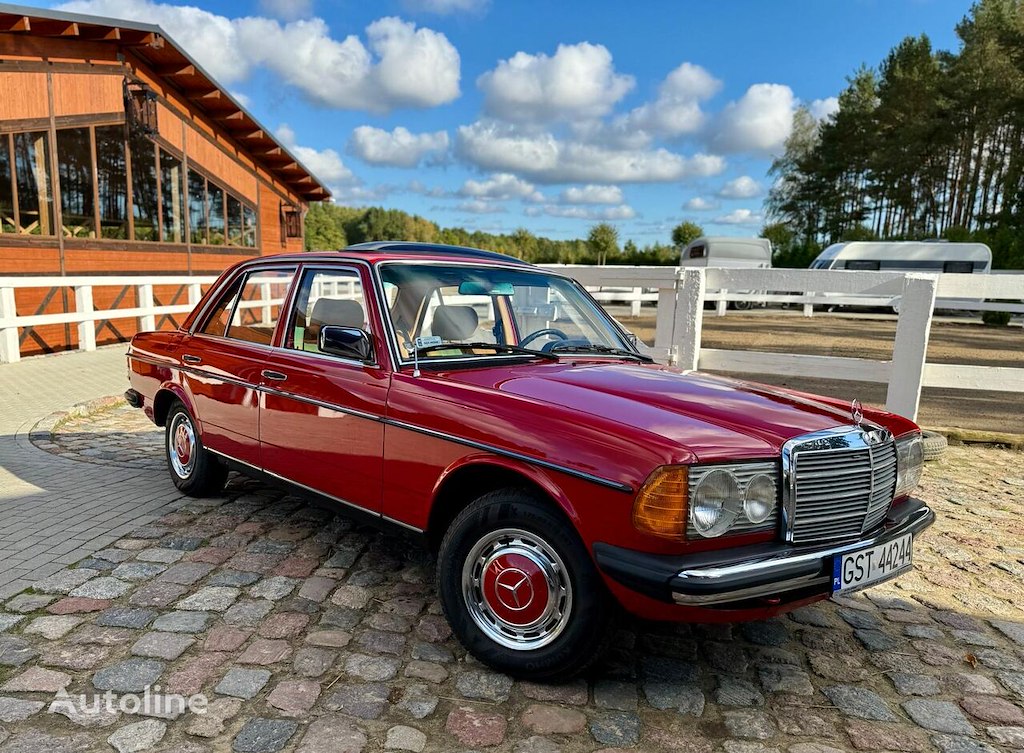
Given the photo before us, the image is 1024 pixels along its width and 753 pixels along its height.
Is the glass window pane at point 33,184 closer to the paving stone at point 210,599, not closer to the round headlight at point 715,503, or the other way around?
the paving stone at point 210,599

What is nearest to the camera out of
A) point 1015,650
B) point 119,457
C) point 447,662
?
point 447,662

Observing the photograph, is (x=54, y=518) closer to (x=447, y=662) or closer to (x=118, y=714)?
(x=118, y=714)

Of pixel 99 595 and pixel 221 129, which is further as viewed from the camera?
pixel 221 129

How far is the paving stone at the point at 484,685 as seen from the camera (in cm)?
267

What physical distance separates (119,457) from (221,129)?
16134mm

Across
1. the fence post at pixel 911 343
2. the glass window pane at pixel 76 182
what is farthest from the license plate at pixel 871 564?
the glass window pane at pixel 76 182

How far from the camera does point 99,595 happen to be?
3.38 metres

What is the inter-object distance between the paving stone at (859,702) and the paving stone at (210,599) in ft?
8.78

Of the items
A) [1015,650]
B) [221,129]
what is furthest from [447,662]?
[221,129]

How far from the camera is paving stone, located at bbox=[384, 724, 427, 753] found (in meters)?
2.35

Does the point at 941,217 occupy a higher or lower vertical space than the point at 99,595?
higher

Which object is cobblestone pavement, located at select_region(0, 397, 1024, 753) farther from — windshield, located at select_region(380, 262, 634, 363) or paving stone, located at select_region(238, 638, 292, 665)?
windshield, located at select_region(380, 262, 634, 363)

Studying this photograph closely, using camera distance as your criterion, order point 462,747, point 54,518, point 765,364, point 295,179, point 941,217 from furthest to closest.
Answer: point 941,217 < point 295,179 < point 765,364 < point 54,518 < point 462,747

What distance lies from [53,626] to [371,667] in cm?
146
